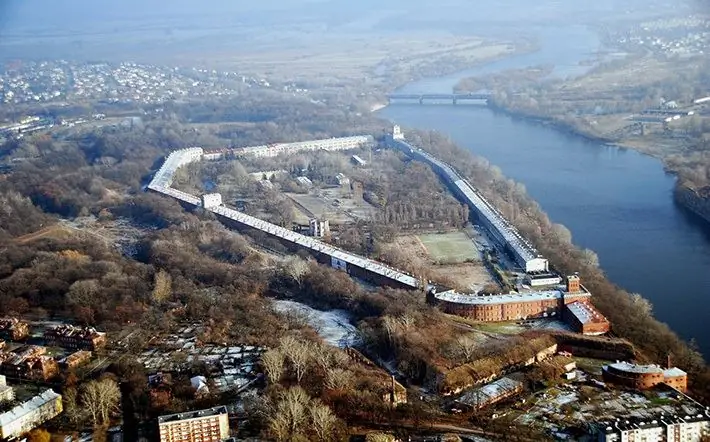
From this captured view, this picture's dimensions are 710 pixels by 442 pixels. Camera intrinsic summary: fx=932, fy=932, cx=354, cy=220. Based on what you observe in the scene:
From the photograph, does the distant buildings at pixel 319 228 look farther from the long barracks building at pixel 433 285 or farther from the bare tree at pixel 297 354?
the bare tree at pixel 297 354

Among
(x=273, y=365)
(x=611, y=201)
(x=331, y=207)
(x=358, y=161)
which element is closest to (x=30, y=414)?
(x=273, y=365)

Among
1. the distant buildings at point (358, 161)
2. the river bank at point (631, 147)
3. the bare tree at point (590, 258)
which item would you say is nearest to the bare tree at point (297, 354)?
the bare tree at point (590, 258)

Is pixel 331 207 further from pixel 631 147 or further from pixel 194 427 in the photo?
pixel 194 427

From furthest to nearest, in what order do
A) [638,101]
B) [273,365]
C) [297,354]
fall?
[638,101] < [297,354] < [273,365]

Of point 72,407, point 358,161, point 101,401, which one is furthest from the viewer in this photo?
point 358,161

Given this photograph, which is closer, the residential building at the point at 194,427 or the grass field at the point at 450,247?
the residential building at the point at 194,427

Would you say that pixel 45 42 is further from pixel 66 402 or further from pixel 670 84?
pixel 66 402

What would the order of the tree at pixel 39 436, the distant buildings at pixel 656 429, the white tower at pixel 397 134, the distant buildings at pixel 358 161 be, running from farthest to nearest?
1. the white tower at pixel 397 134
2. the distant buildings at pixel 358 161
3. the tree at pixel 39 436
4. the distant buildings at pixel 656 429
